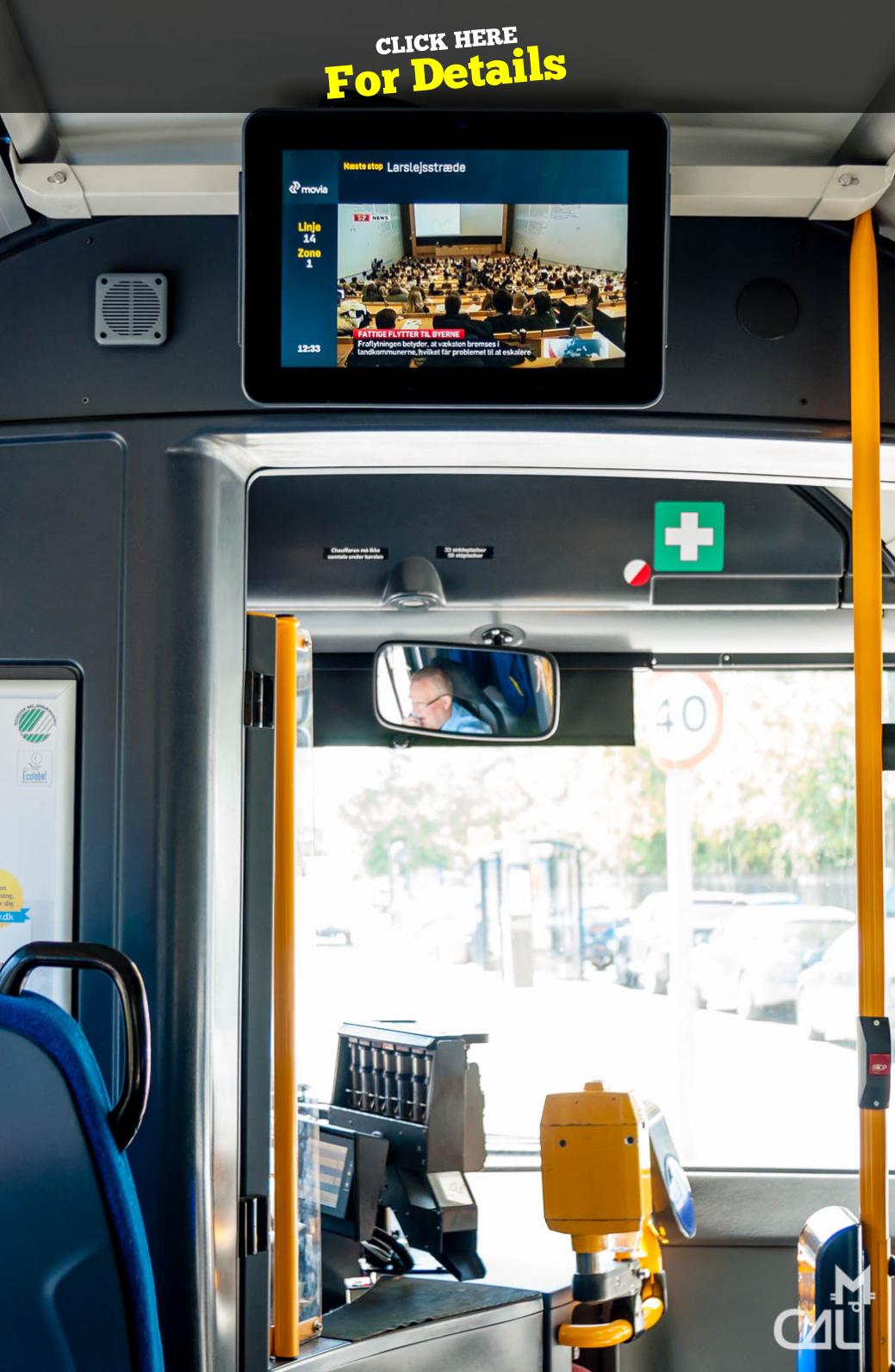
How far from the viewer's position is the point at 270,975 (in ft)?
8.59

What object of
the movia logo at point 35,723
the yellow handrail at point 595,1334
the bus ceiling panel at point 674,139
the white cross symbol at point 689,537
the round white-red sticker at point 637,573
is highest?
the bus ceiling panel at point 674,139

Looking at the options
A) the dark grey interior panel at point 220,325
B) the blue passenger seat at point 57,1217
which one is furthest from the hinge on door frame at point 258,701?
the blue passenger seat at point 57,1217

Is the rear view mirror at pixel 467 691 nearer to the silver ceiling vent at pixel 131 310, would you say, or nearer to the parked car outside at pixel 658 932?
the parked car outside at pixel 658 932

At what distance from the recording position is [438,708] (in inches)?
152

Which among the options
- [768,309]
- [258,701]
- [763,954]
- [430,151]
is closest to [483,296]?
[430,151]

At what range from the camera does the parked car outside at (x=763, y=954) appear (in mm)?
4238

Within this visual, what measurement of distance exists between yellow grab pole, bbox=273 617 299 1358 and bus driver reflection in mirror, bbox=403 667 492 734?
1.09 meters

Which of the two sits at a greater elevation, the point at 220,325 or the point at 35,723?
the point at 220,325

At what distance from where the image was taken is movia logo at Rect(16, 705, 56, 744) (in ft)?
8.25

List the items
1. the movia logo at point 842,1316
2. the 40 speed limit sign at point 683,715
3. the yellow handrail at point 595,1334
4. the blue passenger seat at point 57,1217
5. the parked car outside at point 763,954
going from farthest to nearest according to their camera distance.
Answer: the parked car outside at point 763,954, the 40 speed limit sign at point 683,715, the yellow handrail at point 595,1334, the movia logo at point 842,1316, the blue passenger seat at point 57,1217

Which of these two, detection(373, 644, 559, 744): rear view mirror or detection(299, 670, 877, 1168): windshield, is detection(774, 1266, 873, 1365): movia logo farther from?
detection(373, 644, 559, 744): rear view mirror

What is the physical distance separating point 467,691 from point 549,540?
480mm

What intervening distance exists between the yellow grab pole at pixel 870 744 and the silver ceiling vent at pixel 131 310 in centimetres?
127

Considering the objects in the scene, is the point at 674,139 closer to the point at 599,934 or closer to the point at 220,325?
the point at 220,325
